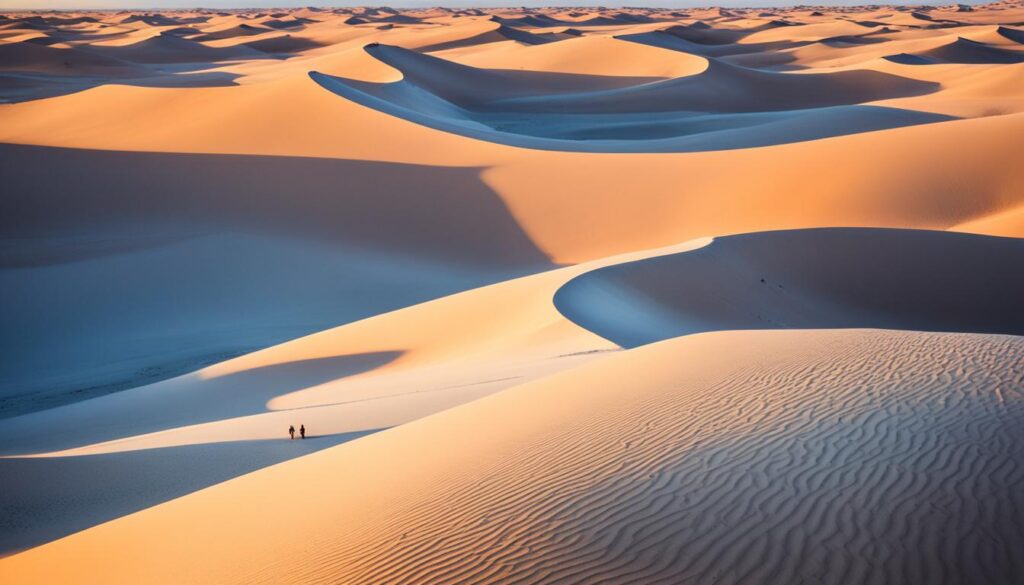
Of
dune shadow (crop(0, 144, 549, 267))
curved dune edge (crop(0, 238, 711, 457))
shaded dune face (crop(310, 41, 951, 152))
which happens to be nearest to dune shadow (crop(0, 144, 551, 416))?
dune shadow (crop(0, 144, 549, 267))

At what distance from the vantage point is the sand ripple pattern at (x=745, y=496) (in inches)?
137

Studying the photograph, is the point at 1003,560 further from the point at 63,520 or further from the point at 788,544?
the point at 63,520

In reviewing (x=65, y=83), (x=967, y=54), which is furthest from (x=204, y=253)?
(x=967, y=54)

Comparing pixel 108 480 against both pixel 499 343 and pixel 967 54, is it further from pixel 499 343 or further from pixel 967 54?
pixel 967 54

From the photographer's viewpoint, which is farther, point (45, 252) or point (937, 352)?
point (45, 252)

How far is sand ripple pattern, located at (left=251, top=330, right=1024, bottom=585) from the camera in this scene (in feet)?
11.4

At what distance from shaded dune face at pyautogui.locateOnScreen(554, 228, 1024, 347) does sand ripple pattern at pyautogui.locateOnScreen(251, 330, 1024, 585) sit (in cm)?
584

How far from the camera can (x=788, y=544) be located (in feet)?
11.7

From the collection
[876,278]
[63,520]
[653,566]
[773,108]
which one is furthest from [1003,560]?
[773,108]

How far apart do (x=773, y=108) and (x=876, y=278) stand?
30.3 meters

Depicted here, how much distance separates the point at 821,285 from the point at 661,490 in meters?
11.0

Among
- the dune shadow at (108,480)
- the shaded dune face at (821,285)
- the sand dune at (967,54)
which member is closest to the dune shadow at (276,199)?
the shaded dune face at (821,285)

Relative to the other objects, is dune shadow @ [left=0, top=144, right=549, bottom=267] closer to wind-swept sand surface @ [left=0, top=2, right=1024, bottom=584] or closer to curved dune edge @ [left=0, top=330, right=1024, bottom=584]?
wind-swept sand surface @ [left=0, top=2, right=1024, bottom=584]

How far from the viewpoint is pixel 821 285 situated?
14.2 meters
